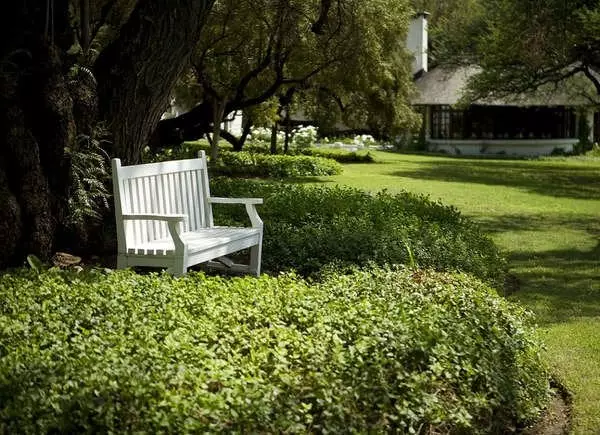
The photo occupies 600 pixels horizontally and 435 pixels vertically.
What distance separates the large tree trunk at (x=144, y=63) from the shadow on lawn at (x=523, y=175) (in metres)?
15.3

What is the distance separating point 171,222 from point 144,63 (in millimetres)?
2407

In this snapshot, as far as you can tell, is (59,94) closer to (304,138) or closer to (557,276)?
(557,276)

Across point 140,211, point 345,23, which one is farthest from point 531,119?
point 140,211

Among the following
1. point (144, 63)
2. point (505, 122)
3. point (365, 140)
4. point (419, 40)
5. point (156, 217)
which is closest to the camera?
point (156, 217)

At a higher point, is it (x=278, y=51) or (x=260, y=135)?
(x=278, y=51)

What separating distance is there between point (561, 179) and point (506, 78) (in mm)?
4115

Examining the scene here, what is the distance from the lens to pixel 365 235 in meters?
9.69

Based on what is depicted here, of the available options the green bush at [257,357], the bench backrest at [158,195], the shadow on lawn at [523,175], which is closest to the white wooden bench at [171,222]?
the bench backrest at [158,195]

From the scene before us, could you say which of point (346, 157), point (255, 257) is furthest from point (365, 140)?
point (255, 257)

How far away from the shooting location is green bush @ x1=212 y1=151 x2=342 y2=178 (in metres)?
26.8

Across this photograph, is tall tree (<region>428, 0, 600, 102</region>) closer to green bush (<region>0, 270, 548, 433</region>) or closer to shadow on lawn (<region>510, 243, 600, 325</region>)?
shadow on lawn (<region>510, 243, 600, 325</region>)

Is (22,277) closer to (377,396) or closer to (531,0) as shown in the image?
(377,396)

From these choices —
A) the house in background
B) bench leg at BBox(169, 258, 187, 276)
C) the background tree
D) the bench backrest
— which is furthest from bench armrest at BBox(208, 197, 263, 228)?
the house in background

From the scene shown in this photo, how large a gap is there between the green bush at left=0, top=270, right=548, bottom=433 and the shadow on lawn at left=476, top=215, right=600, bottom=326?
2.26 metres
